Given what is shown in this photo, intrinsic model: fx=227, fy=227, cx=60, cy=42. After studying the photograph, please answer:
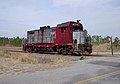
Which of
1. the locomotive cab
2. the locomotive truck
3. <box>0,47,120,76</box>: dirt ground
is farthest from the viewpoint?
the locomotive truck

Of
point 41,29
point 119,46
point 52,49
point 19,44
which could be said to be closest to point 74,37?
point 52,49

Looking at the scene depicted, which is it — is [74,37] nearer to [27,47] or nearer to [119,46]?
[27,47]

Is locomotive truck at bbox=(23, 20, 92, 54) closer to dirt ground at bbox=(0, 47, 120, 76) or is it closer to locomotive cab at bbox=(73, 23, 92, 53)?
locomotive cab at bbox=(73, 23, 92, 53)

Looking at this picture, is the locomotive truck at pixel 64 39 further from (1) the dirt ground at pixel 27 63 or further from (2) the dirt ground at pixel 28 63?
(1) the dirt ground at pixel 27 63

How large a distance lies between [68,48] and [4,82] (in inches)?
767

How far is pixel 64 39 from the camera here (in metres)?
29.1

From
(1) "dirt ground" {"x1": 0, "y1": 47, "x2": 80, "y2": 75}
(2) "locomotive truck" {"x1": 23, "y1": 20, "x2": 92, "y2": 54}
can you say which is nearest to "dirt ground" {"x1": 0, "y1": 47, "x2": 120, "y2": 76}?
(1) "dirt ground" {"x1": 0, "y1": 47, "x2": 80, "y2": 75}

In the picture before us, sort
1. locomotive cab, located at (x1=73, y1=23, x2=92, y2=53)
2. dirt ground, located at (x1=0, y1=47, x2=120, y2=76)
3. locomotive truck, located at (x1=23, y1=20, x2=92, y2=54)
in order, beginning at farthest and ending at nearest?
1. locomotive truck, located at (x1=23, y1=20, x2=92, y2=54)
2. locomotive cab, located at (x1=73, y1=23, x2=92, y2=53)
3. dirt ground, located at (x1=0, y1=47, x2=120, y2=76)

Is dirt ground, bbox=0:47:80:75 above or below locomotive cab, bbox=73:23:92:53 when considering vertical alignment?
below

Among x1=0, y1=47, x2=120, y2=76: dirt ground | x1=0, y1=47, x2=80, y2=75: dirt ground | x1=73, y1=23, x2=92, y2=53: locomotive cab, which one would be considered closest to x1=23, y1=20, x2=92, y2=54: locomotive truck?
x1=73, y1=23, x2=92, y2=53: locomotive cab

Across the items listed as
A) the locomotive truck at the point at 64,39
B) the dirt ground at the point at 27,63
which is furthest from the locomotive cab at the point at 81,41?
the dirt ground at the point at 27,63

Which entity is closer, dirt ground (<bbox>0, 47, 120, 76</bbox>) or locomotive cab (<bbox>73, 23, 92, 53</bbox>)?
dirt ground (<bbox>0, 47, 120, 76</bbox>)

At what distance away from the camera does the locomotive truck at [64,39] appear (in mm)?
27578

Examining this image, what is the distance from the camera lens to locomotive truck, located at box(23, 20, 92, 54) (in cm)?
2758
